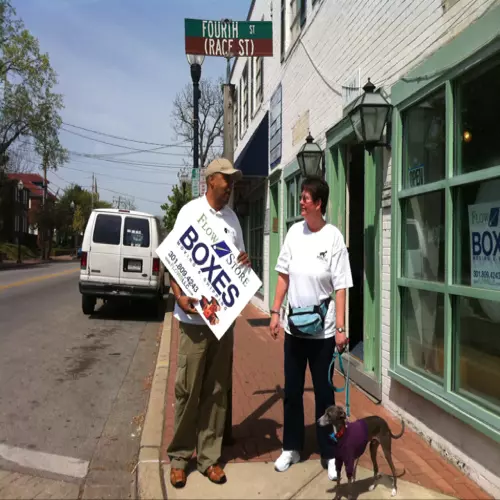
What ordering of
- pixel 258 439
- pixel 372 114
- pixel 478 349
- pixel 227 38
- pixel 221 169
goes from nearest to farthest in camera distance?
pixel 221 169 < pixel 478 349 < pixel 258 439 < pixel 372 114 < pixel 227 38

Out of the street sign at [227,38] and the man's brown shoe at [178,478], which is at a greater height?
the street sign at [227,38]

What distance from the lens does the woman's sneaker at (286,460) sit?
3.47 meters

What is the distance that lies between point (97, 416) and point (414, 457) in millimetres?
3044

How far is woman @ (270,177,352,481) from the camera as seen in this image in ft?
11.0

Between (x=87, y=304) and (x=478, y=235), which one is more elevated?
(x=478, y=235)

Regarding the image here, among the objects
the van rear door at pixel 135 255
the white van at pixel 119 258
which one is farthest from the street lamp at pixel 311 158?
the van rear door at pixel 135 255

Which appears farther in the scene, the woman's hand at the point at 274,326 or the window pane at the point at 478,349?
the woman's hand at the point at 274,326

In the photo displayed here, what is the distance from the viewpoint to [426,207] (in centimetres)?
413

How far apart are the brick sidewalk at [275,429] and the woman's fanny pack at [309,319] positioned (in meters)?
1.07

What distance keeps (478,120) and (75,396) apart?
485 centimetres

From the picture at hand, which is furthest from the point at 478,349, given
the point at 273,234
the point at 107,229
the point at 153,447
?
the point at 107,229

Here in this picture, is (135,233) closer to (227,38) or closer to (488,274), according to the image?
(227,38)

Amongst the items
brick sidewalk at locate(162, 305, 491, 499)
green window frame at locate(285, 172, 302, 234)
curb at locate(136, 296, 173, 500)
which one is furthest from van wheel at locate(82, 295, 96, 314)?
curb at locate(136, 296, 173, 500)

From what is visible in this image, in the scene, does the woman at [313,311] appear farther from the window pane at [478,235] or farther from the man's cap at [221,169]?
the window pane at [478,235]
